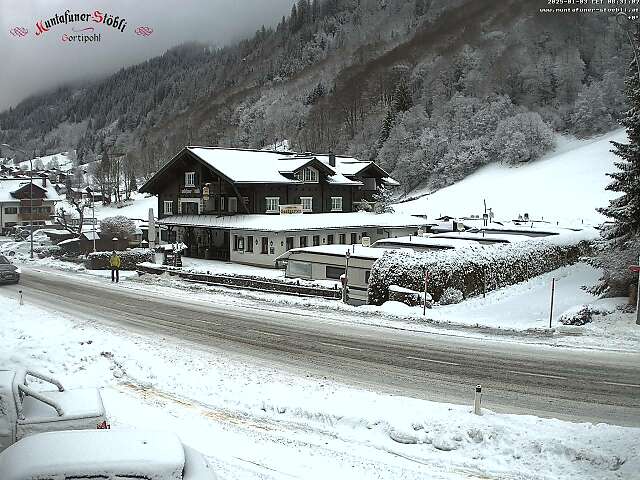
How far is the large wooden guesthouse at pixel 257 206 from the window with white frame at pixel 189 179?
0.10 metres

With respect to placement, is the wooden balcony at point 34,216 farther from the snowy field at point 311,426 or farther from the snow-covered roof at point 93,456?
the snow-covered roof at point 93,456

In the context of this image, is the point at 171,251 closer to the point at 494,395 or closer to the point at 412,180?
the point at 494,395

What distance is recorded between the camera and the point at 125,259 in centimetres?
4709

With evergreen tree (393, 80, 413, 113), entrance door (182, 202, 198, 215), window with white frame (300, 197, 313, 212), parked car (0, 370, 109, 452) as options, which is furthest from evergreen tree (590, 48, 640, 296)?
evergreen tree (393, 80, 413, 113)

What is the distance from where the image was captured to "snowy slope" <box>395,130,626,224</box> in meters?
75.7

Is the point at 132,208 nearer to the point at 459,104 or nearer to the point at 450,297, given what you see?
the point at 459,104

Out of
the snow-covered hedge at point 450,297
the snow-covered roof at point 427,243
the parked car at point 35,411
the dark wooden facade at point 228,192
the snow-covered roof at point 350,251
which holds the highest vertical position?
the dark wooden facade at point 228,192

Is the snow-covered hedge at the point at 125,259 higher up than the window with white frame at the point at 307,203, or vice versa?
the window with white frame at the point at 307,203

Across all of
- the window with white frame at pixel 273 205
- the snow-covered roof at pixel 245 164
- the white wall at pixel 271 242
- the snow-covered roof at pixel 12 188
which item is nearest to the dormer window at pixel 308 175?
the snow-covered roof at pixel 245 164

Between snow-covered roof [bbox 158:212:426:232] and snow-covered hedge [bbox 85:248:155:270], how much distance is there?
5.58 meters

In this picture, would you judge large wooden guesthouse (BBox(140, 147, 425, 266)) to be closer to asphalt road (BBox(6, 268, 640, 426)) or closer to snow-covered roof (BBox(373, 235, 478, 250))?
snow-covered roof (BBox(373, 235, 478, 250))

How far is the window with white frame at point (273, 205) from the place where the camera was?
168 feet

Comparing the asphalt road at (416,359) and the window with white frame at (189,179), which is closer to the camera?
the asphalt road at (416,359)

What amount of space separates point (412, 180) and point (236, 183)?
63.6 metres
